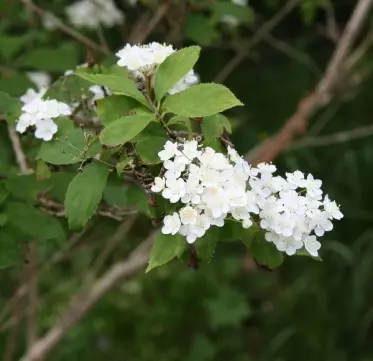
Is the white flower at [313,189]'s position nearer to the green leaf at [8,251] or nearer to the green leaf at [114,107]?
the green leaf at [114,107]

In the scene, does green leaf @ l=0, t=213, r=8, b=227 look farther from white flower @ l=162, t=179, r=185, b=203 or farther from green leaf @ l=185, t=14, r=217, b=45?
green leaf @ l=185, t=14, r=217, b=45

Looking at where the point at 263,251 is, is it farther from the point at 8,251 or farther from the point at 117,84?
the point at 8,251

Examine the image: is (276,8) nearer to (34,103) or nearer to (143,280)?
(143,280)

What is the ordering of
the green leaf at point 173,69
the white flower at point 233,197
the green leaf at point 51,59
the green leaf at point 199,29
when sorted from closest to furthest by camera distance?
the white flower at point 233,197
the green leaf at point 173,69
the green leaf at point 51,59
the green leaf at point 199,29

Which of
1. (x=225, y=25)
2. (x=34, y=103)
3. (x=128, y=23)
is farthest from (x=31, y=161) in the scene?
(x=128, y=23)

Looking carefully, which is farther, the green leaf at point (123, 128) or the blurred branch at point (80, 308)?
the blurred branch at point (80, 308)

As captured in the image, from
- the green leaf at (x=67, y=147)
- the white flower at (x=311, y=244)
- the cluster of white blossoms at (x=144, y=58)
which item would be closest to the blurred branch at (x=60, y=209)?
the green leaf at (x=67, y=147)

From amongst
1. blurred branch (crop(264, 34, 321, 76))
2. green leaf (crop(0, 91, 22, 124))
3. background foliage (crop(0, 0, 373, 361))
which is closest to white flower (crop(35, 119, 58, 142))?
green leaf (crop(0, 91, 22, 124))

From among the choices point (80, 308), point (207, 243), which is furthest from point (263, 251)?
point (80, 308)
